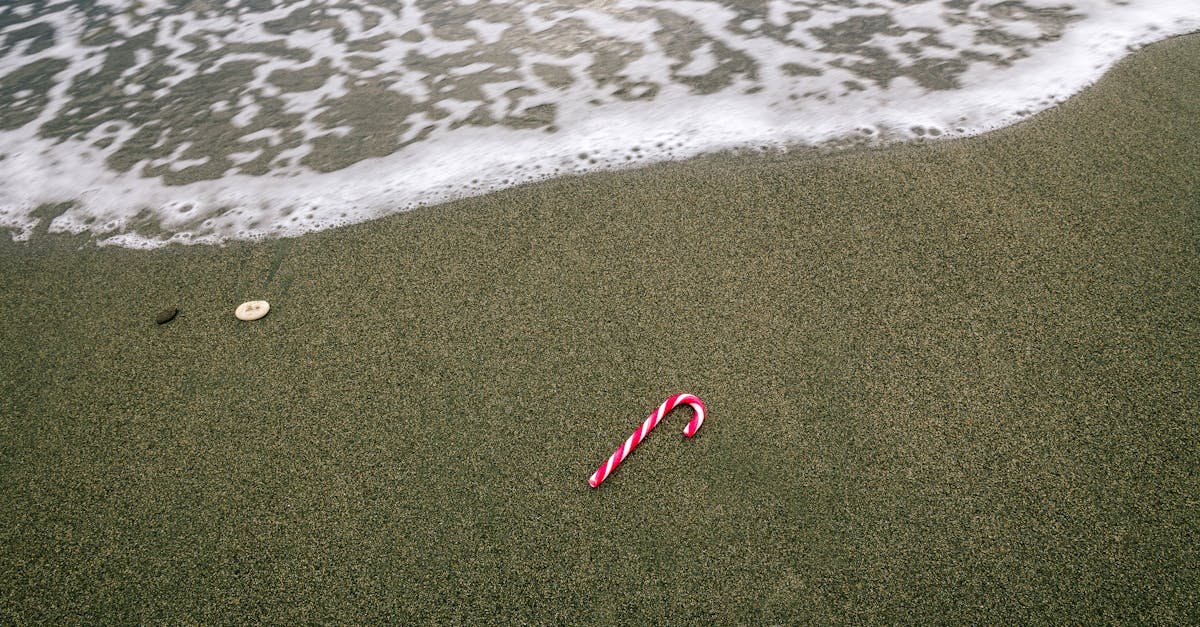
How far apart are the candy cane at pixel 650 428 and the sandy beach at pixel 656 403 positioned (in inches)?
1.8

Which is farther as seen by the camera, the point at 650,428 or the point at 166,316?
the point at 166,316

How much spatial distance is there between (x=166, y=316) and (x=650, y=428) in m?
1.77

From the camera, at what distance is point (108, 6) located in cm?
557

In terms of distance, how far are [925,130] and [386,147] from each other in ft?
8.20

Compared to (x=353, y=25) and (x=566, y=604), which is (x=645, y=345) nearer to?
(x=566, y=604)

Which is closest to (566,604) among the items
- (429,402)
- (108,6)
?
(429,402)

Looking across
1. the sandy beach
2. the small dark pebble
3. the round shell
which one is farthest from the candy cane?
the small dark pebble

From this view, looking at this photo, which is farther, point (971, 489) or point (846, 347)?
point (846, 347)

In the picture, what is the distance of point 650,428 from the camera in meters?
1.81

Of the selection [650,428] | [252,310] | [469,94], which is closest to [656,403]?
[650,428]

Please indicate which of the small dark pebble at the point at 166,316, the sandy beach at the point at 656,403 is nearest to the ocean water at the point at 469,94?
the sandy beach at the point at 656,403

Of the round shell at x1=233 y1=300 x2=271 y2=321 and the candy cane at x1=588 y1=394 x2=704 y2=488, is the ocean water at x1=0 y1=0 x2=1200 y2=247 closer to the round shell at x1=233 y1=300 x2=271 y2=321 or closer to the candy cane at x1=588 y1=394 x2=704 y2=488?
the round shell at x1=233 y1=300 x2=271 y2=321

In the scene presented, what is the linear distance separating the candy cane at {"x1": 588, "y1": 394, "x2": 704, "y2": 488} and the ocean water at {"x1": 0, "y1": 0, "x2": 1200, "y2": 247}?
56.0 inches

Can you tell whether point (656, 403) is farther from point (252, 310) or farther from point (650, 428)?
point (252, 310)
